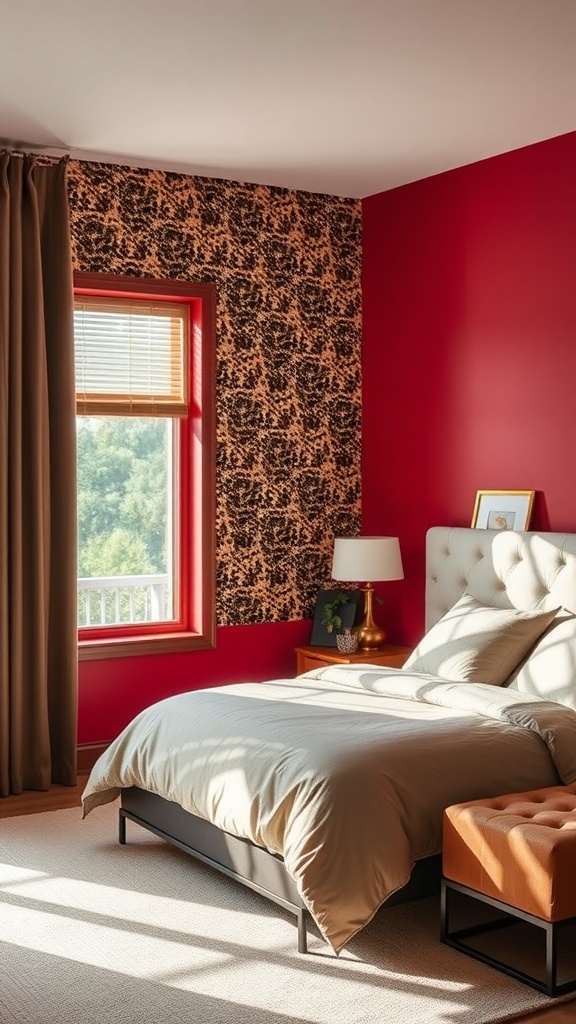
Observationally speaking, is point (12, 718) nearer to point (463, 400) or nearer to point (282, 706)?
point (282, 706)

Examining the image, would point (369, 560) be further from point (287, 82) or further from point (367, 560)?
point (287, 82)

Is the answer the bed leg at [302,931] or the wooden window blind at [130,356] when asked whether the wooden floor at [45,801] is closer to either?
the wooden window blind at [130,356]

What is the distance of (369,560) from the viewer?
6.21 metres

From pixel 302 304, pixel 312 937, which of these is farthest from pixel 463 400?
pixel 312 937

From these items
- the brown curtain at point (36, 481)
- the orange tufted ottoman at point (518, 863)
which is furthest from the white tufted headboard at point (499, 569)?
the brown curtain at point (36, 481)

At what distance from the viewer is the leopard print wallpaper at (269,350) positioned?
6207 mm

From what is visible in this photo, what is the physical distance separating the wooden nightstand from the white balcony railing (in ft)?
2.56

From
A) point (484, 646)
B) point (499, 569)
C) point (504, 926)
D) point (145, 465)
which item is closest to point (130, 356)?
point (145, 465)

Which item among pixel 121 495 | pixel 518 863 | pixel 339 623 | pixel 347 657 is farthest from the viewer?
pixel 339 623

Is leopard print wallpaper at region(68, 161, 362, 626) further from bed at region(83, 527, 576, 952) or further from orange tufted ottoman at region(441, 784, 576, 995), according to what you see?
orange tufted ottoman at region(441, 784, 576, 995)

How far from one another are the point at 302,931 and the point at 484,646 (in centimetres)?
163

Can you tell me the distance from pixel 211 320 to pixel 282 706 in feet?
8.50

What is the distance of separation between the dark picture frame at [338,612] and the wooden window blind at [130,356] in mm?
1304

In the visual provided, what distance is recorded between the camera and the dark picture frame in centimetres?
656
